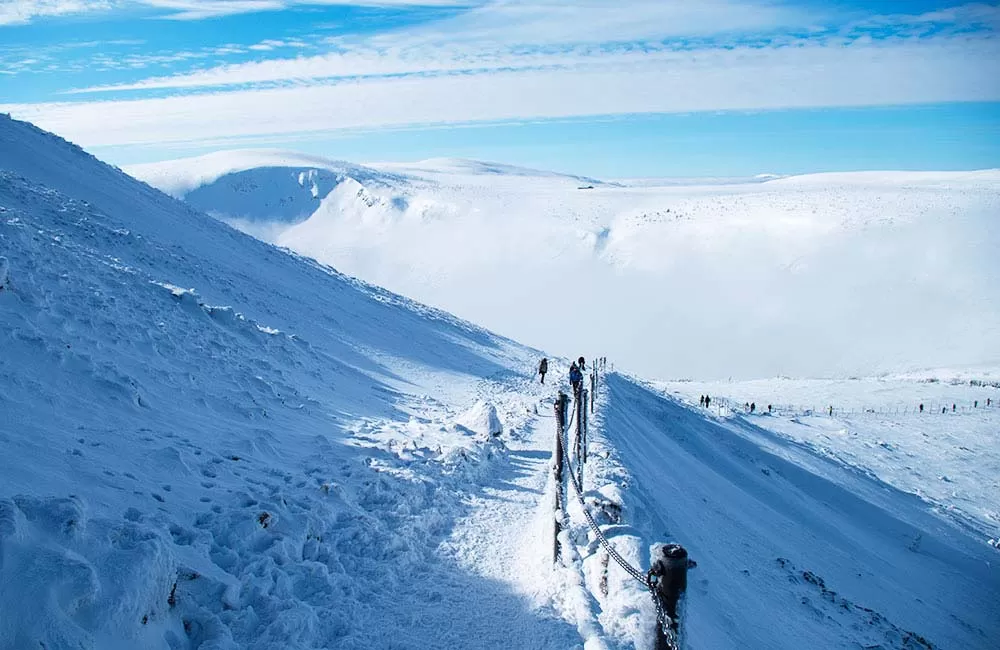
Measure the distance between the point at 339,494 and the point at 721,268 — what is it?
279 ft

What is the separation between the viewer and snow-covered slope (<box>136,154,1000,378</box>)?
6638 centimetres

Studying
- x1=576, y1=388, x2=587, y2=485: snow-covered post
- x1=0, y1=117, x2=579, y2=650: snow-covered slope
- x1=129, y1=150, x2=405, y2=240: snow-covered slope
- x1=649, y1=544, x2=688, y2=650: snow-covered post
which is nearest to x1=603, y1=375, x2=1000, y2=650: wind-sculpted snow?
x1=576, y1=388, x2=587, y2=485: snow-covered post

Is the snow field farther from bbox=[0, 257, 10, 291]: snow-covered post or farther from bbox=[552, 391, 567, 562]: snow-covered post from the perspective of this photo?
bbox=[0, 257, 10, 291]: snow-covered post

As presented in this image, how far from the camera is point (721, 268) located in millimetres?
86938

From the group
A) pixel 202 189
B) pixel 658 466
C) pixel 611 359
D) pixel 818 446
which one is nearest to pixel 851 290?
pixel 611 359

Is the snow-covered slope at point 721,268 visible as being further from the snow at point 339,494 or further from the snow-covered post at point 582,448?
the snow-covered post at point 582,448

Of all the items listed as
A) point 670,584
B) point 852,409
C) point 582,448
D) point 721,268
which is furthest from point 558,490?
point 721,268

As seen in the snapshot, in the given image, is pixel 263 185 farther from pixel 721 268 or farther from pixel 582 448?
pixel 582 448

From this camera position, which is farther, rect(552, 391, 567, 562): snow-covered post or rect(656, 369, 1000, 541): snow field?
rect(656, 369, 1000, 541): snow field

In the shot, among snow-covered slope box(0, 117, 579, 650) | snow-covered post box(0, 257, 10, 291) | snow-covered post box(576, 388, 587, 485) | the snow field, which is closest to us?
snow-covered slope box(0, 117, 579, 650)

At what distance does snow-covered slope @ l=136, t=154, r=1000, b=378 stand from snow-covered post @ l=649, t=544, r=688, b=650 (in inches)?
2366

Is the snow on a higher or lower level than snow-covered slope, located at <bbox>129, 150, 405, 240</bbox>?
lower

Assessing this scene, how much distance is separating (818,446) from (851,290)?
4997cm

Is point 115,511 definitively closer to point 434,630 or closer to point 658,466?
point 434,630
